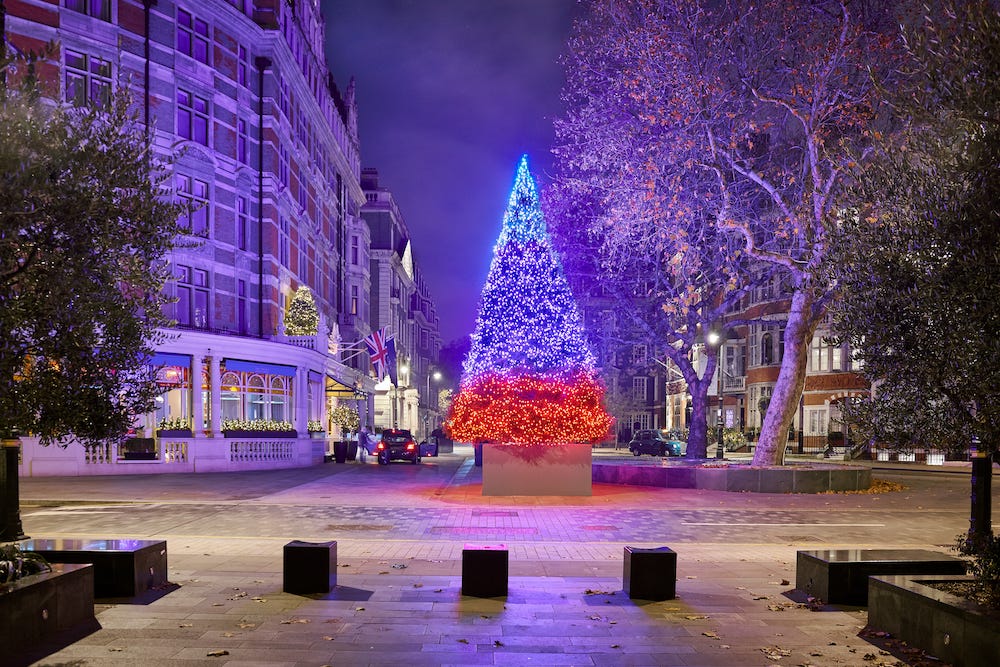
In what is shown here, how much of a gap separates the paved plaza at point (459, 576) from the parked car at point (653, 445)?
75.6 feet

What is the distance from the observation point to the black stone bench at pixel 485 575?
813 cm

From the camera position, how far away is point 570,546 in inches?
454

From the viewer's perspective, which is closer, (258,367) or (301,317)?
(258,367)

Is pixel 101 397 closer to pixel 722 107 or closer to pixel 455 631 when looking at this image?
pixel 455 631

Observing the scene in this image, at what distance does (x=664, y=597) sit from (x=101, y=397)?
6.12 metres

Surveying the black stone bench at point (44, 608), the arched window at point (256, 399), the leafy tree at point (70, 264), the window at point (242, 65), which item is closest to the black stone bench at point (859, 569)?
the black stone bench at point (44, 608)

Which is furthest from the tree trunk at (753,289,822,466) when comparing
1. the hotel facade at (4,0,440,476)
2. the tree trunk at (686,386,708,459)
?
the hotel facade at (4,0,440,476)

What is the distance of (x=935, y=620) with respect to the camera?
6020 millimetres

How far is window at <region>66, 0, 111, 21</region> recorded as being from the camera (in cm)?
2562

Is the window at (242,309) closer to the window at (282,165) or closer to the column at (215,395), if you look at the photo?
the column at (215,395)

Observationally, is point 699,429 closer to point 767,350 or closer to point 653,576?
point 767,350

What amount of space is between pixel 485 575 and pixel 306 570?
193 centimetres

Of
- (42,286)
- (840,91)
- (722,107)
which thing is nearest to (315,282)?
(722,107)

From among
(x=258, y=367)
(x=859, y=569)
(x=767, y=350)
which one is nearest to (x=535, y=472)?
(x=859, y=569)
